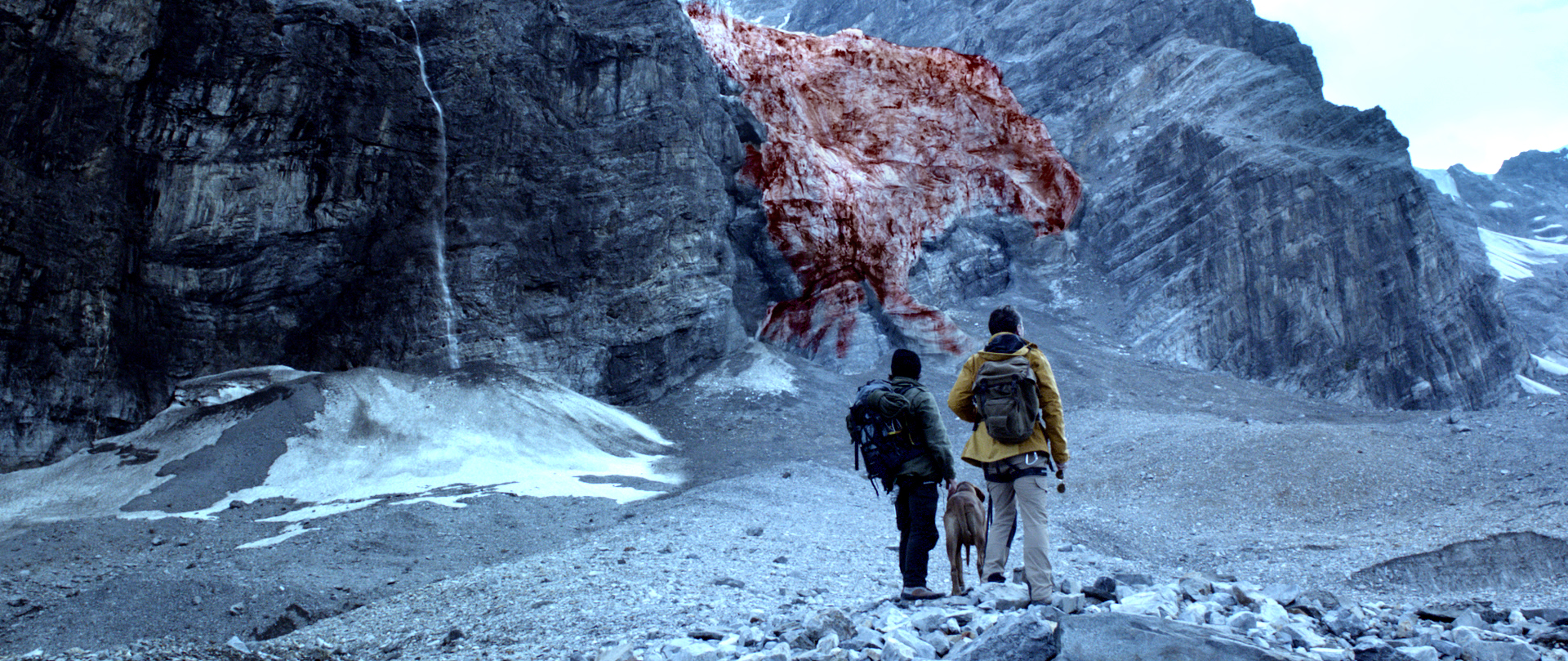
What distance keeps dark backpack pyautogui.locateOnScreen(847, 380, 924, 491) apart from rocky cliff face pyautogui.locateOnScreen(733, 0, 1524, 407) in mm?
28713

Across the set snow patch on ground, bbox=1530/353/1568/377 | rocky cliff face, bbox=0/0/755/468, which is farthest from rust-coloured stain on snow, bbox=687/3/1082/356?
snow patch on ground, bbox=1530/353/1568/377

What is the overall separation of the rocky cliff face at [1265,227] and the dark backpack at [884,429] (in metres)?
28.7

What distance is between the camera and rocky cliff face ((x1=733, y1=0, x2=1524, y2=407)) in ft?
103

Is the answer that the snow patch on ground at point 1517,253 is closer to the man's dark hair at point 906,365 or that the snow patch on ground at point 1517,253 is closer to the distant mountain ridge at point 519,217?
the distant mountain ridge at point 519,217

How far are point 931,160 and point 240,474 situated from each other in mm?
26093

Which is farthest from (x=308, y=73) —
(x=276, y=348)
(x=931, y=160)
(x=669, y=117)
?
(x=931, y=160)

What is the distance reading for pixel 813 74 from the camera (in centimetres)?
3503

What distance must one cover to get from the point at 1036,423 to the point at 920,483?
80cm

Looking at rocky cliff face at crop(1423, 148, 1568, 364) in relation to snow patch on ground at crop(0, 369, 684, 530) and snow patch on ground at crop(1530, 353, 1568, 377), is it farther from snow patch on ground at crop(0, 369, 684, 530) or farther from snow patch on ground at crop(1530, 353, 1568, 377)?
snow patch on ground at crop(0, 369, 684, 530)

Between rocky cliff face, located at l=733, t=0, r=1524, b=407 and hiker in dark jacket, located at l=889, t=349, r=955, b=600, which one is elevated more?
rocky cliff face, located at l=733, t=0, r=1524, b=407

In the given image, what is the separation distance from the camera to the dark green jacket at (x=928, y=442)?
17.9ft

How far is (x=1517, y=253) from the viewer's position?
65438 millimetres

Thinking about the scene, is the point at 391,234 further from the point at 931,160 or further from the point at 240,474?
the point at 931,160

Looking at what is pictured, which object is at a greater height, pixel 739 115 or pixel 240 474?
pixel 739 115
